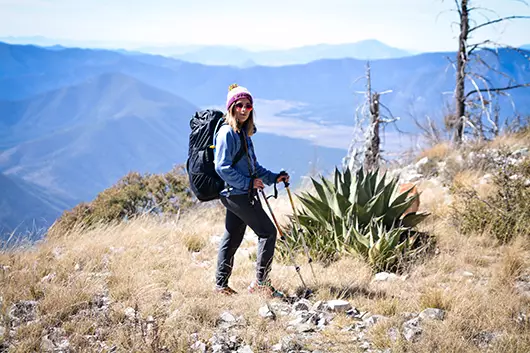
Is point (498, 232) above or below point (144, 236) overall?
above

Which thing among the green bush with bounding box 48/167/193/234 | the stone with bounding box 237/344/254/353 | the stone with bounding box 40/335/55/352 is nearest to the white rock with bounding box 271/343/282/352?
the stone with bounding box 237/344/254/353

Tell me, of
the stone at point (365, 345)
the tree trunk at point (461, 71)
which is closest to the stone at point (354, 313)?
the stone at point (365, 345)

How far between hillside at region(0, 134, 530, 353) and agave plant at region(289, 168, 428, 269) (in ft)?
0.65

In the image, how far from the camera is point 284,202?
30.0 feet

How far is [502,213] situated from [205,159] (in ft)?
13.1

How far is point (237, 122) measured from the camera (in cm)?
406

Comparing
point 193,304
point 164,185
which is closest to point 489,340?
point 193,304

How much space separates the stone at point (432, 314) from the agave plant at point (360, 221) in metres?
1.29

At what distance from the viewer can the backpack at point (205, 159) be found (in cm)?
397

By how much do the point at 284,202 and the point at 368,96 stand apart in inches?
211

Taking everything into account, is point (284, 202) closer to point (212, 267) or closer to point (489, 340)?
point (212, 267)

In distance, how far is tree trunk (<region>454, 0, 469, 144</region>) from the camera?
13.5 m

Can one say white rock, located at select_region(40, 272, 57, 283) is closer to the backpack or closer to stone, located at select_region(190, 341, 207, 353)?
the backpack

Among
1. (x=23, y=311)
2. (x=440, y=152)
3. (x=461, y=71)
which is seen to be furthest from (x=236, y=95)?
(x=461, y=71)
